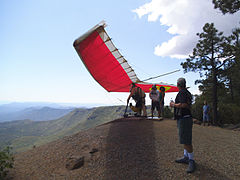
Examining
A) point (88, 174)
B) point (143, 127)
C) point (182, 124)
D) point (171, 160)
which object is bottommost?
point (88, 174)

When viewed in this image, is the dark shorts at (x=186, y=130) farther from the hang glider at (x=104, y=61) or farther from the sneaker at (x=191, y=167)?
the hang glider at (x=104, y=61)

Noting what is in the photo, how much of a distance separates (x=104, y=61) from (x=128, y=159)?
23.2 ft

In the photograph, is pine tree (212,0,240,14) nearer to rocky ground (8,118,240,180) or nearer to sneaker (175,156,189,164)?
rocky ground (8,118,240,180)

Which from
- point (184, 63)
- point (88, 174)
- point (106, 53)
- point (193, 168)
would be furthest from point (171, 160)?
point (184, 63)

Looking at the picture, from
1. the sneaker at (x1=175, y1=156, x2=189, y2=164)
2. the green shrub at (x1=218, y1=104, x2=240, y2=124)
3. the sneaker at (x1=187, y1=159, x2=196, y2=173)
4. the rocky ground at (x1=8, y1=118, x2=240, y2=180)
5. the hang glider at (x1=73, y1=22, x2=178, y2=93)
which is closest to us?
the sneaker at (x1=187, y1=159, x2=196, y2=173)

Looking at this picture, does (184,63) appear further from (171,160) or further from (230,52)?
(171,160)

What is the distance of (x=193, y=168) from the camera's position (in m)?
3.82

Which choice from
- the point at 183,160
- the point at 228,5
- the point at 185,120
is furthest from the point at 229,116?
the point at 185,120

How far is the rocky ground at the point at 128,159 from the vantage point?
3.88m

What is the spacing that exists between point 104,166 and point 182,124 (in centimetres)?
245

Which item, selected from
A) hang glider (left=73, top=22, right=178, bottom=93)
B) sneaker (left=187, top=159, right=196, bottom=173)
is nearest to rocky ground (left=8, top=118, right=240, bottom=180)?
sneaker (left=187, top=159, right=196, bottom=173)

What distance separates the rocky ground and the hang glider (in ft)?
15.8

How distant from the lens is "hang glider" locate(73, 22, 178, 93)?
7945 millimetres

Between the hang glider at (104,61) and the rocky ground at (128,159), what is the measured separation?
4801 mm
